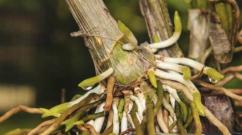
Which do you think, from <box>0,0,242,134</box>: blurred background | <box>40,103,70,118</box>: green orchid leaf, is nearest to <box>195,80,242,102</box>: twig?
<box>40,103,70,118</box>: green orchid leaf

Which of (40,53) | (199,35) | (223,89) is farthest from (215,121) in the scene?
(40,53)

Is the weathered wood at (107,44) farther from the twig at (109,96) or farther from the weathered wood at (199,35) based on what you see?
the weathered wood at (199,35)

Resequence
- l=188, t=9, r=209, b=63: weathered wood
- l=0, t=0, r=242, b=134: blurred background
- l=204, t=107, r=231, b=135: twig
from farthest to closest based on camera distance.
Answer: l=0, t=0, r=242, b=134: blurred background, l=188, t=9, r=209, b=63: weathered wood, l=204, t=107, r=231, b=135: twig

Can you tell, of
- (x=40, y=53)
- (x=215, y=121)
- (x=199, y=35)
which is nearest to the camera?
(x=215, y=121)

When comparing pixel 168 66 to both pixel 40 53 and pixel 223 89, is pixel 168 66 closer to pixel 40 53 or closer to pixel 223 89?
pixel 223 89

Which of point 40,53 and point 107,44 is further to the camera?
point 40,53

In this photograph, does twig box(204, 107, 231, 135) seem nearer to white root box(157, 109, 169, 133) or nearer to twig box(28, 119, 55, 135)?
white root box(157, 109, 169, 133)

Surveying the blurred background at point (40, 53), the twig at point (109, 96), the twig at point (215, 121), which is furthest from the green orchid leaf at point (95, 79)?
the blurred background at point (40, 53)
